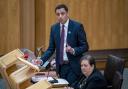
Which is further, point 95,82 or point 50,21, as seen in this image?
point 50,21

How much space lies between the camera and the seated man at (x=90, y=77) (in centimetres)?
361

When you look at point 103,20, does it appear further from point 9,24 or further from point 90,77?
point 90,77

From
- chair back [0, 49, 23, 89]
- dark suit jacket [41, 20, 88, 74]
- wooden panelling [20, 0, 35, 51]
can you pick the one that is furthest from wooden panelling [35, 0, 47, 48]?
chair back [0, 49, 23, 89]

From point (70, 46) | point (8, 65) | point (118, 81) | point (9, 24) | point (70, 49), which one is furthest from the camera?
point (9, 24)

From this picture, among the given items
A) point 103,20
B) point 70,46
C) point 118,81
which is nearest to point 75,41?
point 70,46

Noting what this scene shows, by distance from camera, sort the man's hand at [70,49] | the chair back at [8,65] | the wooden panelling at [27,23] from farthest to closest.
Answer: the wooden panelling at [27,23], the man's hand at [70,49], the chair back at [8,65]

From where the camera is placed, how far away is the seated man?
3610 millimetres

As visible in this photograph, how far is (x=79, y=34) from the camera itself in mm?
4406

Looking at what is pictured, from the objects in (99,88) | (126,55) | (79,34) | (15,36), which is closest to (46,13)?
A: (15,36)

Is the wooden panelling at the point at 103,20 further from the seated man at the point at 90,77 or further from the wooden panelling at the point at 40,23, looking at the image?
the seated man at the point at 90,77

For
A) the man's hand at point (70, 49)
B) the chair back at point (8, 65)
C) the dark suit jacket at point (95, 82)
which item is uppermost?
the man's hand at point (70, 49)

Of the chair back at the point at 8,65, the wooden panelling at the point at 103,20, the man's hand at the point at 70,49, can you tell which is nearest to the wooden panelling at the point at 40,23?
the wooden panelling at the point at 103,20

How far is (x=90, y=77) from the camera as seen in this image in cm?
366

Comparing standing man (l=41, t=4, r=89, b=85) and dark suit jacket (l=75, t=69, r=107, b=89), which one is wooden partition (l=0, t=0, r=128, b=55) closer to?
standing man (l=41, t=4, r=89, b=85)
